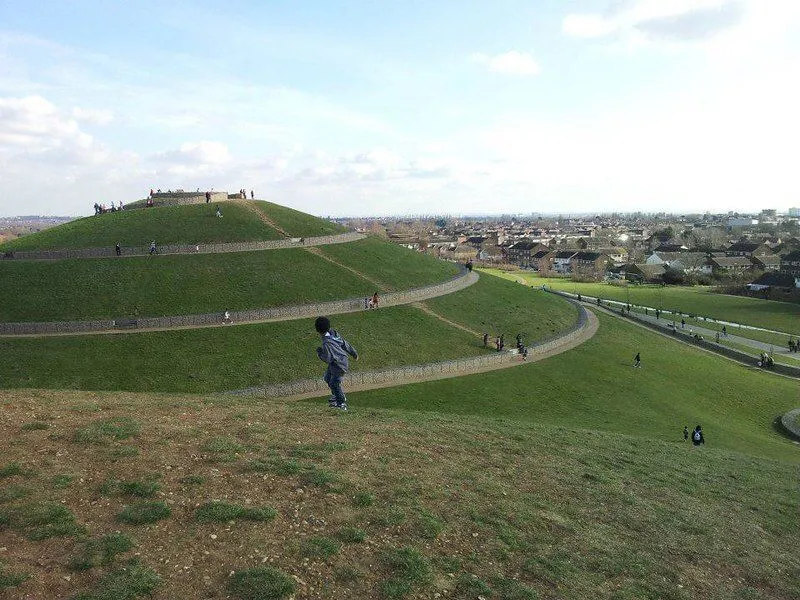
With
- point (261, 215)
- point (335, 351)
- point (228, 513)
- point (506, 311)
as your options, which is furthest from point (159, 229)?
point (228, 513)

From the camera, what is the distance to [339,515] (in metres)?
10.4

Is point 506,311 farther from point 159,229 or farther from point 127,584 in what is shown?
point 127,584

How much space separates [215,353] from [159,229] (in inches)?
1099

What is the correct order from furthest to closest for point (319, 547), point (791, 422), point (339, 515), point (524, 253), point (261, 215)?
point (524, 253), point (261, 215), point (791, 422), point (339, 515), point (319, 547)

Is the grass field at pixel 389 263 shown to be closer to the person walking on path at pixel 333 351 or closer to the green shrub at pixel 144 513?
the person walking on path at pixel 333 351

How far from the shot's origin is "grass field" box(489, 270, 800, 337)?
7412 centimetres

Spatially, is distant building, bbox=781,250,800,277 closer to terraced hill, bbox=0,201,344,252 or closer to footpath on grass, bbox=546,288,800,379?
footpath on grass, bbox=546,288,800,379

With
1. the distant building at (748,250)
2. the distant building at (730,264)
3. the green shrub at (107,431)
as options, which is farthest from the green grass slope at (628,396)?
the distant building at (748,250)

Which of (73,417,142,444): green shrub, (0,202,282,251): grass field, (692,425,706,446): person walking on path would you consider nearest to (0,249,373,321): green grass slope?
(0,202,282,251): grass field

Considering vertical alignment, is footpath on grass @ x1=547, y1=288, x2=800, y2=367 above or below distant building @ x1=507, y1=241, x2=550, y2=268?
below

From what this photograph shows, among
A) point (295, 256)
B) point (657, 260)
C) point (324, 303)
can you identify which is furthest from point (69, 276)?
point (657, 260)

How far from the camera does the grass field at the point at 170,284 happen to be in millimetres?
41000

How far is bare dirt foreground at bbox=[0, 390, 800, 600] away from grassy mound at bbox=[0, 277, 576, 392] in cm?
1492

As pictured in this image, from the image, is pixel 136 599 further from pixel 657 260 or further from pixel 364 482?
pixel 657 260
